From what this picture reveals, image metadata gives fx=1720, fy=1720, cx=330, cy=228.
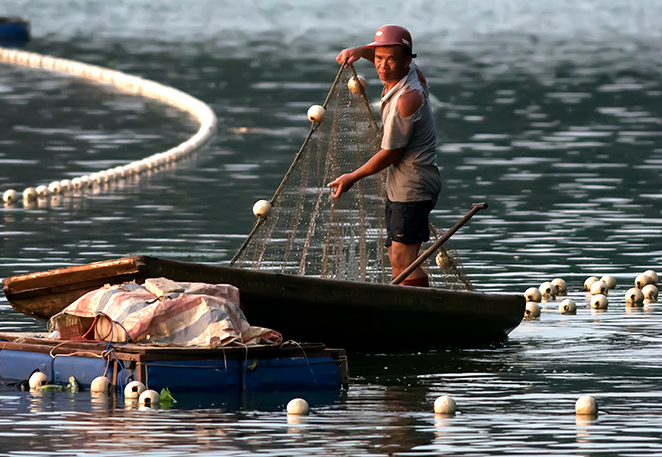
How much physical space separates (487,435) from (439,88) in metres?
31.6

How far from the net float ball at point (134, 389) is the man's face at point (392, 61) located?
316 cm

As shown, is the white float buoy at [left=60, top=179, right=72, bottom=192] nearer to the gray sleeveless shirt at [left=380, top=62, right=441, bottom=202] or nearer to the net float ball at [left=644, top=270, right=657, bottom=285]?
the net float ball at [left=644, top=270, right=657, bottom=285]

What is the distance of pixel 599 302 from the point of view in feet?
45.1

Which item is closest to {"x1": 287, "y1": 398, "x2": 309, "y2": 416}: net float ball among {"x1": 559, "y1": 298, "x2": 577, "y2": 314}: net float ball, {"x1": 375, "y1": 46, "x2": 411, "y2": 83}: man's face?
{"x1": 375, "y1": 46, "x2": 411, "y2": 83}: man's face

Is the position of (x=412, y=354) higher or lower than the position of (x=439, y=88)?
lower

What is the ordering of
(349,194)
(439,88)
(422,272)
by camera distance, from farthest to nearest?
(439,88), (349,194), (422,272)

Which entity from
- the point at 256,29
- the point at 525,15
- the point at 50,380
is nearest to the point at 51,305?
the point at 50,380

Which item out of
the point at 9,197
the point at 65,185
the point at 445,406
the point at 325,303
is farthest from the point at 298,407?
the point at 65,185

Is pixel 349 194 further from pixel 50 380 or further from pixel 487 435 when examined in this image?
pixel 487 435

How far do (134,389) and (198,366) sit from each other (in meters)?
0.39

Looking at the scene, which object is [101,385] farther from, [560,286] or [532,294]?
[560,286]

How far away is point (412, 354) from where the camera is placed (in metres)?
11.9

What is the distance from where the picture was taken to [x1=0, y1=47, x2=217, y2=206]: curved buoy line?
22.2 meters

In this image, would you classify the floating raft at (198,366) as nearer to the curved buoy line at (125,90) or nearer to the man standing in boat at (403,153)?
the man standing in boat at (403,153)
